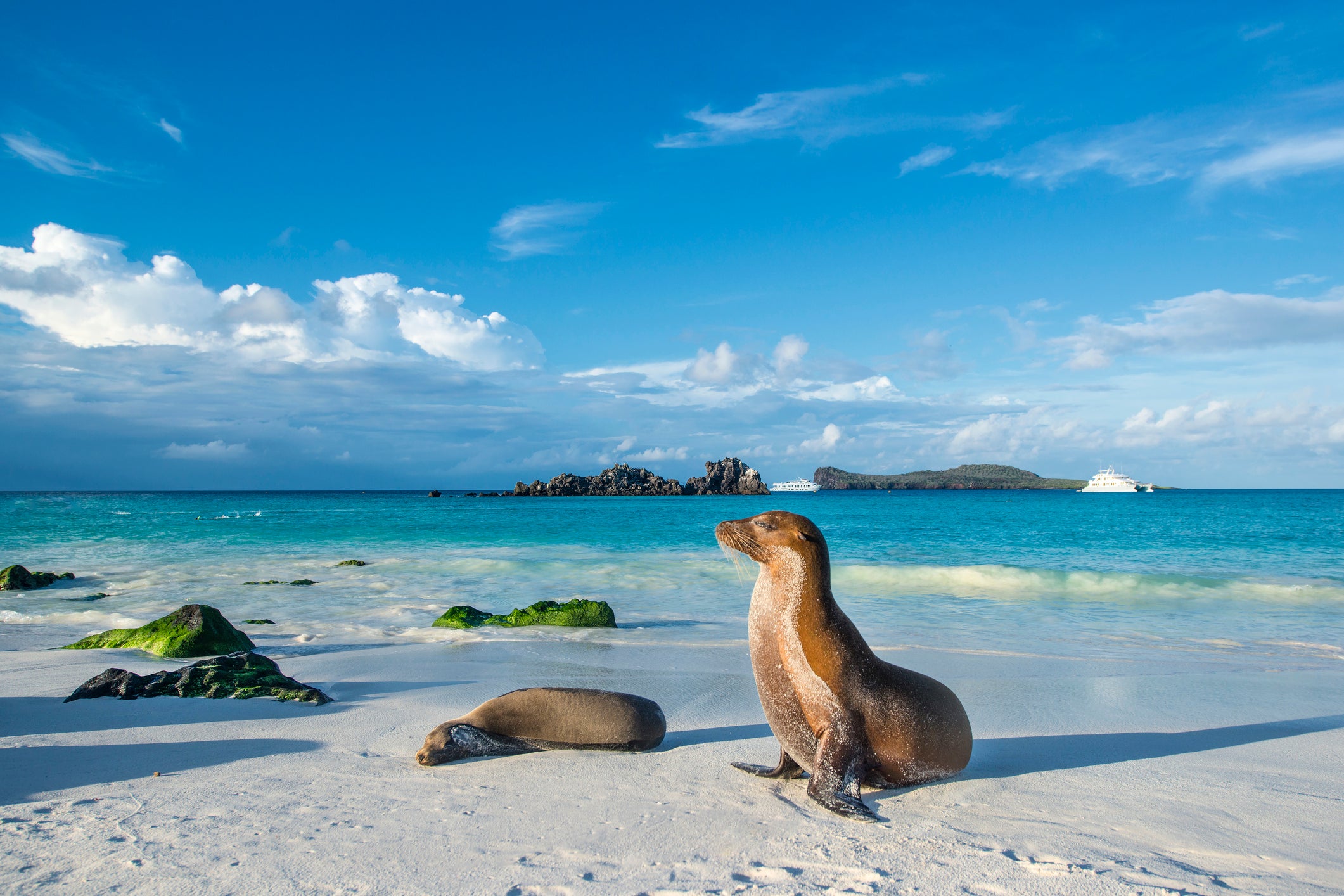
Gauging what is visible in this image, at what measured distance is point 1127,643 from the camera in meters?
10.4

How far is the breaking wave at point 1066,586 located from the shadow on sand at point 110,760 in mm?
13287

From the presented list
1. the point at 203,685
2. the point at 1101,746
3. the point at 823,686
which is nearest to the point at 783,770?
the point at 823,686

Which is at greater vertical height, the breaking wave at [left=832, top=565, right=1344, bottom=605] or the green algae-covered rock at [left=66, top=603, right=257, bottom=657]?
the green algae-covered rock at [left=66, top=603, right=257, bottom=657]

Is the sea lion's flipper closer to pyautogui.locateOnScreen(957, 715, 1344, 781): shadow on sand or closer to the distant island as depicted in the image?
pyautogui.locateOnScreen(957, 715, 1344, 781): shadow on sand

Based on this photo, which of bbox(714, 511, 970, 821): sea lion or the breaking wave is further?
the breaking wave

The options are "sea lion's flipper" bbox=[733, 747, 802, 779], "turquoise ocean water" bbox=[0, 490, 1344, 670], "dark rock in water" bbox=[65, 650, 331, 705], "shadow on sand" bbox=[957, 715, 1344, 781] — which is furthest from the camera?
"turquoise ocean water" bbox=[0, 490, 1344, 670]

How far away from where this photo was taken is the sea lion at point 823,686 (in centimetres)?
405

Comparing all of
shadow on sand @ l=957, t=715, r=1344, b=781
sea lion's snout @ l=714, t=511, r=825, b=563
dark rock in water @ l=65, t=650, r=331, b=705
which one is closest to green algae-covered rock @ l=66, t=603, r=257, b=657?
dark rock in water @ l=65, t=650, r=331, b=705

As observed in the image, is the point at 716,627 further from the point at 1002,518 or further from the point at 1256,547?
the point at 1002,518

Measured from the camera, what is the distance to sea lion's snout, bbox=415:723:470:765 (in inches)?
179

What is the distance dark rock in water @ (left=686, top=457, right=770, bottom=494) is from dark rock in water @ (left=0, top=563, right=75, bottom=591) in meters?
114

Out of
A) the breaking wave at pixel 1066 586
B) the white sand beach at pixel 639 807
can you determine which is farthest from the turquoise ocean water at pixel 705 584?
the white sand beach at pixel 639 807

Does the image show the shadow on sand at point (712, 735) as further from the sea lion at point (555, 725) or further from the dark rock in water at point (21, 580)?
the dark rock in water at point (21, 580)

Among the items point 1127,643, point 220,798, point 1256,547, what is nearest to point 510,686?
point 220,798
